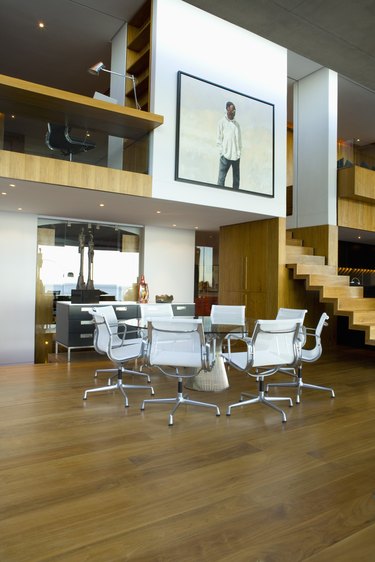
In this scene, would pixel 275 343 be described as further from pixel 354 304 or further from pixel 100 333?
pixel 354 304

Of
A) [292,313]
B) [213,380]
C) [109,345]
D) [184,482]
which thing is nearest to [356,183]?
[292,313]

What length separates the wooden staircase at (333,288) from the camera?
695 cm

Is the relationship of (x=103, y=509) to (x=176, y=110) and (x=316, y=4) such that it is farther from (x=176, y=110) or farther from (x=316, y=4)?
(x=176, y=110)

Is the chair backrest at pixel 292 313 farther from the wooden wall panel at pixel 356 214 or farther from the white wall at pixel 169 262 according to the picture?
the white wall at pixel 169 262

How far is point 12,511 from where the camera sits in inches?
91.4

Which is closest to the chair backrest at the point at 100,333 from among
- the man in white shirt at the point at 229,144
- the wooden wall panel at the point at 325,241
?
the man in white shirt at the point at 229,144

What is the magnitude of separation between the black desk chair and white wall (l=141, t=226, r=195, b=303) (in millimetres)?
3623

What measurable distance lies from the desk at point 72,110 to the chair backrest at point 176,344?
145 inches

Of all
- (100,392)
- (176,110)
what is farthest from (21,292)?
(176,110)

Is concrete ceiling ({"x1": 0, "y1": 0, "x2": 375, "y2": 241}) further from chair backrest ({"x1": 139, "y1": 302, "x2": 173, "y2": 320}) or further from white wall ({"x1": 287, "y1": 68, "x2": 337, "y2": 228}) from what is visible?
chair backrest ({"x1": 139, "y1": 302, "x2": 173, "y2": 320})

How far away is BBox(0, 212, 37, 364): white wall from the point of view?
7988mm

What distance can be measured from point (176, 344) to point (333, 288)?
472cm

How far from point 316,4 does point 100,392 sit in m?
4.29

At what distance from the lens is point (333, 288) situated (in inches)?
303
